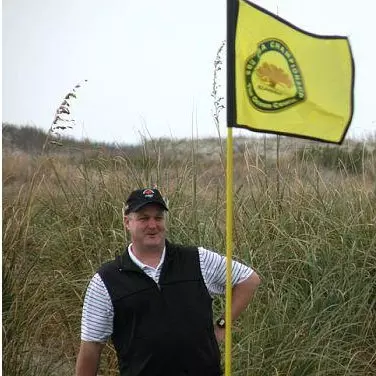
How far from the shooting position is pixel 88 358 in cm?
290

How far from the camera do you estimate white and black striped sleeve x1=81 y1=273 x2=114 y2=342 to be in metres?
2.80

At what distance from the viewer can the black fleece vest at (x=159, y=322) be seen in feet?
9.09

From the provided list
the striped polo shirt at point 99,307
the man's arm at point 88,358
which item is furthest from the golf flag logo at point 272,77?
the man's arm at point 88,358

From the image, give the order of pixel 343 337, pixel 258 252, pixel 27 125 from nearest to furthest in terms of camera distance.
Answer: pixel 343 337
pixel 258 252
pixel 27 125

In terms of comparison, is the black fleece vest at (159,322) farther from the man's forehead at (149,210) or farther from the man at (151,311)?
the man's forehead at (149,210)

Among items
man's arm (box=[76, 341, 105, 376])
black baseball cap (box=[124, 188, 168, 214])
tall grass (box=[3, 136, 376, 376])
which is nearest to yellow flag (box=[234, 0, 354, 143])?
black baseball cap (box=[124, 188, 168, 214])

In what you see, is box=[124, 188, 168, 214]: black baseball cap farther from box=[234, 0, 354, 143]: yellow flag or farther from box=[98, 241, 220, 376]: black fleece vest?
box=[234, 0, 354, 143]: yellow flag

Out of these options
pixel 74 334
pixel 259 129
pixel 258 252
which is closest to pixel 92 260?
pixel 74 334

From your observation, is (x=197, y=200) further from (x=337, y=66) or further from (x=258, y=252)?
(x=337, y=66)

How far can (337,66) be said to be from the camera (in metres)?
3.55

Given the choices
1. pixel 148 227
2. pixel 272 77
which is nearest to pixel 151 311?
pixel 148 227

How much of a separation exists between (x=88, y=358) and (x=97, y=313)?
0.25 meters

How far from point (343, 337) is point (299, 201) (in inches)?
62.6

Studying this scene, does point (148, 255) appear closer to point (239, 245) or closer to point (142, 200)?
point (142, 200)
